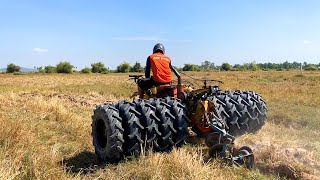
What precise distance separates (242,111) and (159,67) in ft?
5.79

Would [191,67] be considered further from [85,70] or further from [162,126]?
[162,126]

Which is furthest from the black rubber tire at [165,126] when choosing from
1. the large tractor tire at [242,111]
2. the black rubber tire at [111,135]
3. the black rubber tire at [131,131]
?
the large tractor tire at [242,111]

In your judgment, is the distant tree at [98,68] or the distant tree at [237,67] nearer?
the distant tree at [98,68]

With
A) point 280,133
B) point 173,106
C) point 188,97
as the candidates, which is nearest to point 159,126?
point 173,106

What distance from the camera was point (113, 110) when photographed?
18.9ft

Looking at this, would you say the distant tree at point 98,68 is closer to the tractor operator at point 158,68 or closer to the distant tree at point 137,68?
the distant tree at point 137,68

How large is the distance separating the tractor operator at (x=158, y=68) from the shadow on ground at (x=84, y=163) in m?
1.82

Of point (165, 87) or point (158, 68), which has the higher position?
point (158, 68)

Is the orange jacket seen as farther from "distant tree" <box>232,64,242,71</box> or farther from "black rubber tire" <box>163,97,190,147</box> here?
"distant tree" <box>232,64,242,71</box>

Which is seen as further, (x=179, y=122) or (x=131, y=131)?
(x=179, y=122)

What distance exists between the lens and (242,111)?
6.90 metres

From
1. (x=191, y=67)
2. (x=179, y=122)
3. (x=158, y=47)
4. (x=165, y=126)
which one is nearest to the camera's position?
(x=165, y=126)

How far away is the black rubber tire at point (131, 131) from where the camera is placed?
18.2 feet

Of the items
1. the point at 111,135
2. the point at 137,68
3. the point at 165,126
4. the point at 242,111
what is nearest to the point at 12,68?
the point at 137,68
